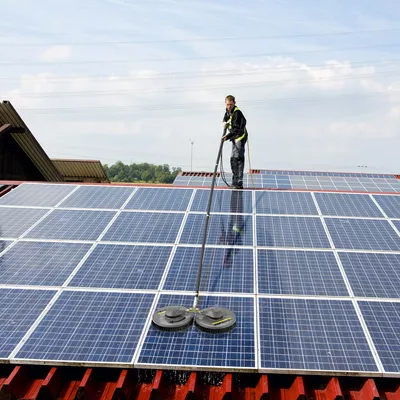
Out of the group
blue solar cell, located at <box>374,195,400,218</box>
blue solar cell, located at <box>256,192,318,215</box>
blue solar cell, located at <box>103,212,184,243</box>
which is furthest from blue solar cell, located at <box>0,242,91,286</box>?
blue solar cell, located at <box>374,195,400,218</box>

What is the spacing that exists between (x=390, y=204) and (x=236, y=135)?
4.51 m

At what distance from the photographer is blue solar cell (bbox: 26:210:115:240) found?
9.11 m

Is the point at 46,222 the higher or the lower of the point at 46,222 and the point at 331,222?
the lower

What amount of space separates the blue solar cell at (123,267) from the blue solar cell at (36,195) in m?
3.03

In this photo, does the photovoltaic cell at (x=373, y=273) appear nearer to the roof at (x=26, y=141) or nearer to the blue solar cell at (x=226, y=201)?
the blue solar cell at (x=226, y=201)

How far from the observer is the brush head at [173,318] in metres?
6.35

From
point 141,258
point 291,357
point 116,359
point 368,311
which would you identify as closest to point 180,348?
point 116,359

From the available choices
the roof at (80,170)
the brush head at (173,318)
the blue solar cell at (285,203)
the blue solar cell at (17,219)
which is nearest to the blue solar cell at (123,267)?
the brush head at (173,318)

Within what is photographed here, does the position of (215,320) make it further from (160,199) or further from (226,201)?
(160,199)

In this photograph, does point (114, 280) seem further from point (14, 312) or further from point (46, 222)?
point (46, 222)

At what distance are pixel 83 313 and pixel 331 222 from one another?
231 inches

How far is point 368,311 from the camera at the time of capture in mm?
6699

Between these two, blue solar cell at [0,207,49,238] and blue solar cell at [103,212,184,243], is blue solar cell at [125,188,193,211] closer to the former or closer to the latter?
blue solar cell at [103,212,184,243]

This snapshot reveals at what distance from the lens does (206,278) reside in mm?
7609
